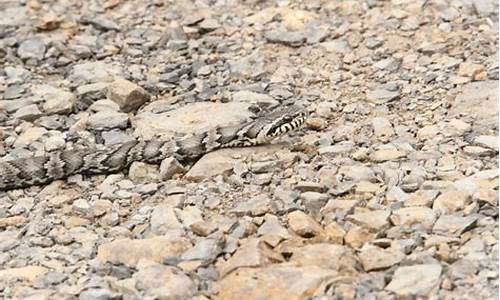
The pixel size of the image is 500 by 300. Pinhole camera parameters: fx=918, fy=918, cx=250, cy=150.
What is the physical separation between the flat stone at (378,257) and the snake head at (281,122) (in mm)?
2503

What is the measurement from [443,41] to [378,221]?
4.11 meters

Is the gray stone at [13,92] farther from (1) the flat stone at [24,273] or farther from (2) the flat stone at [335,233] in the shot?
(2) the flat stone at [335,233]

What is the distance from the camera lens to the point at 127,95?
10148 mm

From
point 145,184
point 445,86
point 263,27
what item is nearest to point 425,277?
point 145,184

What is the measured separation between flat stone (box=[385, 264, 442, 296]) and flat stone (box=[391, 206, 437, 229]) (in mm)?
629

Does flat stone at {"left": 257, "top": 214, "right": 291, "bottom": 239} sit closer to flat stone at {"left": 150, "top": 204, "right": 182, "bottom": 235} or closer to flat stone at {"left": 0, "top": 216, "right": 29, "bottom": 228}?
flat stone at {"left": 150, "top": 204, "right": 182, "bottom": 235}

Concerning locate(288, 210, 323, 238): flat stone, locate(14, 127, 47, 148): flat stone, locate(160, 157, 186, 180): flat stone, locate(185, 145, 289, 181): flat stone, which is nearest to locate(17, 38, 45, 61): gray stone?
locate(14, 127, 47, 148): flat stone

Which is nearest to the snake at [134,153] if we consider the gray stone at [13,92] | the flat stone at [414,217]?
the gray stone at [13,92]

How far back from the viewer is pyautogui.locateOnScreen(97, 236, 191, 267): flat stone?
707 cm

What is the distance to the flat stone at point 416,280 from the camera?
20.8 feet

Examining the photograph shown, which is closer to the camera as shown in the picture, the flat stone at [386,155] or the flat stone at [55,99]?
the flat stone at [386,155]

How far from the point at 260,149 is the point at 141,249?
2.30 m

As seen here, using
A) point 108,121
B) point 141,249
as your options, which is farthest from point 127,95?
point 141,249

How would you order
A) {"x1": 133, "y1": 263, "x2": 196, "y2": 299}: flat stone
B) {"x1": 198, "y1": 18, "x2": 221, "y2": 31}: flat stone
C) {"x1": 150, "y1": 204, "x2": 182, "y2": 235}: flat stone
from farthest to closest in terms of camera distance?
{"x1": 198, "y1": 18, "x2": 221, "y2": 31}: flat stone, {"x1": 150, "y1": 204, "x2": 182, "y2": 235}: flat stone, {"x1": 133, "y1": 263, "x2": 196, "y2": 299}: flat stone
